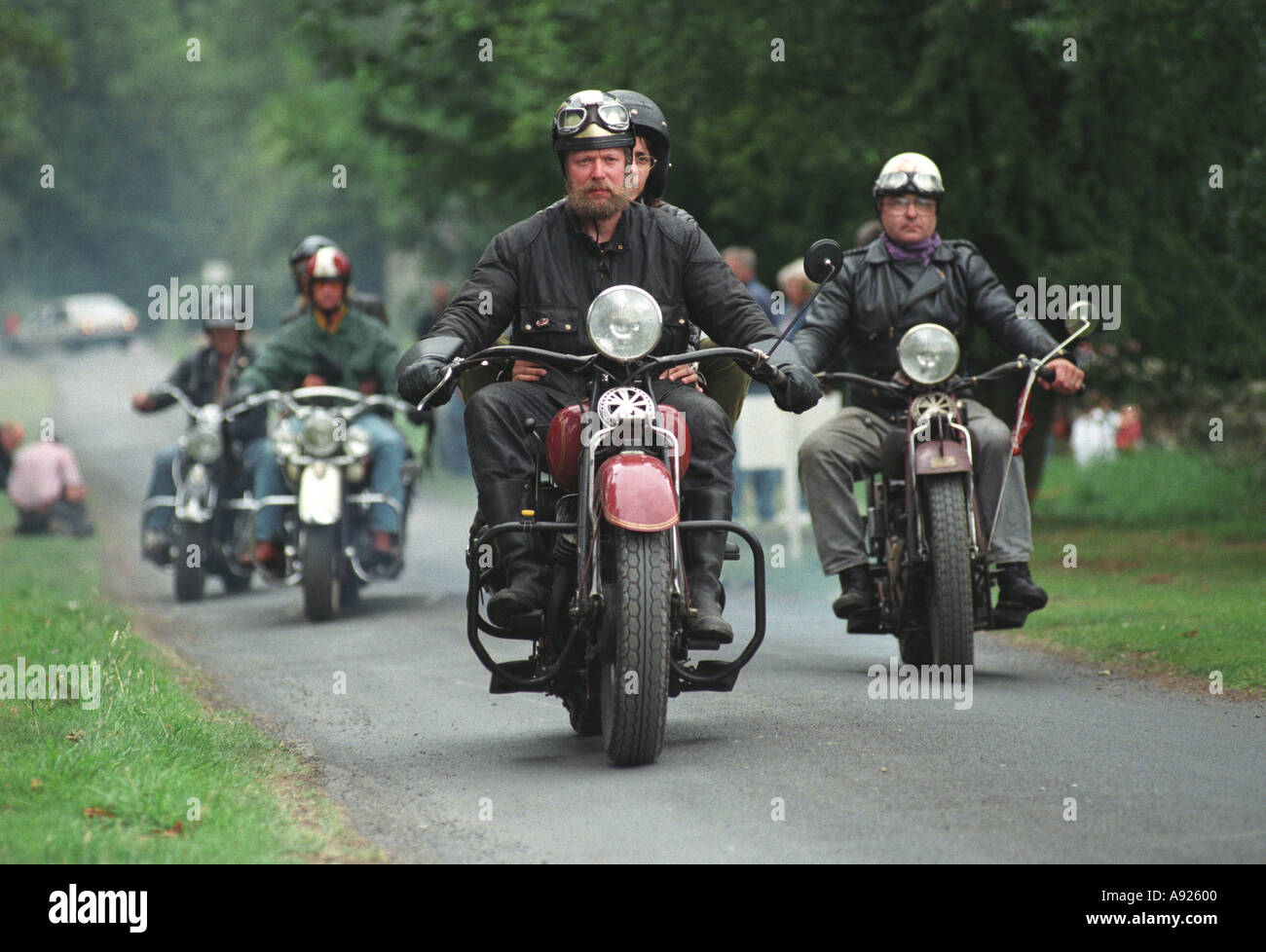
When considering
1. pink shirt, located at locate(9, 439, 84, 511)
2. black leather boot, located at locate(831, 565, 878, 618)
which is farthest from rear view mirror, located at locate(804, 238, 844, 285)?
pink shirt, located at locate(9, 439, 84, 511)

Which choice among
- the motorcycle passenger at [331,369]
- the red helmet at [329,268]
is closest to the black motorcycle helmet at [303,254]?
the motorcycle passenger at [331,369]

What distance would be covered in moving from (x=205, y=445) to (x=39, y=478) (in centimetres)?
652

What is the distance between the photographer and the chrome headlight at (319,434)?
12320 millimetres

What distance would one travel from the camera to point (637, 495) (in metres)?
6.20

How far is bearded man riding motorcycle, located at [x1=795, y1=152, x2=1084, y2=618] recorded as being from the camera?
8797mm

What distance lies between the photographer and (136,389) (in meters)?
46.0

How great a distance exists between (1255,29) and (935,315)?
5.80m

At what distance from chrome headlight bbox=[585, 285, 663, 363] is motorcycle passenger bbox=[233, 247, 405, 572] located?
6240 mm

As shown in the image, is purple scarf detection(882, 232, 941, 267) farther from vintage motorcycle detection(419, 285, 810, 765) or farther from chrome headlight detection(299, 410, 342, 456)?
chrome headlight detection(299, 410, 342, 456)

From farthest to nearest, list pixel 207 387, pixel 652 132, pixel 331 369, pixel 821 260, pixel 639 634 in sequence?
pixel 207 387, pixel 331 369, pixel 652 132, pixel 821 260, pixel 639 634

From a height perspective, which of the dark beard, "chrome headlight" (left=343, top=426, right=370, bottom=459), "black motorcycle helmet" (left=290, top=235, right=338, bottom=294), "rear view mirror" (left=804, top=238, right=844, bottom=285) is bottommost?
"chrome headlight" (left=343, top=426, right=370, bottom=459)

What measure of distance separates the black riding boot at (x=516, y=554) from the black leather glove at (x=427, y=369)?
14.3 inches

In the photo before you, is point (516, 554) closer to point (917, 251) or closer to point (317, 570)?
point (917, 251)

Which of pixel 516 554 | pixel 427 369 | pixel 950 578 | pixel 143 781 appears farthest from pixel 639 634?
pixel 950 578
